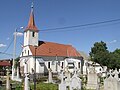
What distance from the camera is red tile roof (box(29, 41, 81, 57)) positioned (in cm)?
4928

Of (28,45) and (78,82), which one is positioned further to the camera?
(28,45)

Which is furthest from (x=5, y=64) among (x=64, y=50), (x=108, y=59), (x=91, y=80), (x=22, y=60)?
(x=91, y=80)

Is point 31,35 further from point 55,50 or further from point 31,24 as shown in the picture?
point 55,50

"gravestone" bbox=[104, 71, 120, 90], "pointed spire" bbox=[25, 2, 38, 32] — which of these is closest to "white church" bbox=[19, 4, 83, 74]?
"pointed spire" bbox=[25, 2, 38, 32]

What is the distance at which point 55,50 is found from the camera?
2052 inches

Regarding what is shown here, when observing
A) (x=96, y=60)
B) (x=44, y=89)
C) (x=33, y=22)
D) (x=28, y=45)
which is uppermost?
(x=33, y=22)

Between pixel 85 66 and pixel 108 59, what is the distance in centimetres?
926

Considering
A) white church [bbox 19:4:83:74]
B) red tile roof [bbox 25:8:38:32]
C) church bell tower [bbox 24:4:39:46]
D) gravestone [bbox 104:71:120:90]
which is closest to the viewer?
gravestone [bbox 104:71:120:90]

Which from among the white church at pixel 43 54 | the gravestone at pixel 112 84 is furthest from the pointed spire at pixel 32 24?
the gravestone at pixel 112 84

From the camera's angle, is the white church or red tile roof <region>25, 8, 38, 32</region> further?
red tile roof <region>25, 8, 38, 32</region>

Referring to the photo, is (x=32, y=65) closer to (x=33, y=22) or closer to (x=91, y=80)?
(x=33, y=22)

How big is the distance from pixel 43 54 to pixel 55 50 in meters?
4.41

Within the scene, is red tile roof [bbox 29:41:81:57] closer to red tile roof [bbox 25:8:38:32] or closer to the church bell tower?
the church bell tower

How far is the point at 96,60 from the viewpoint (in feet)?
165
